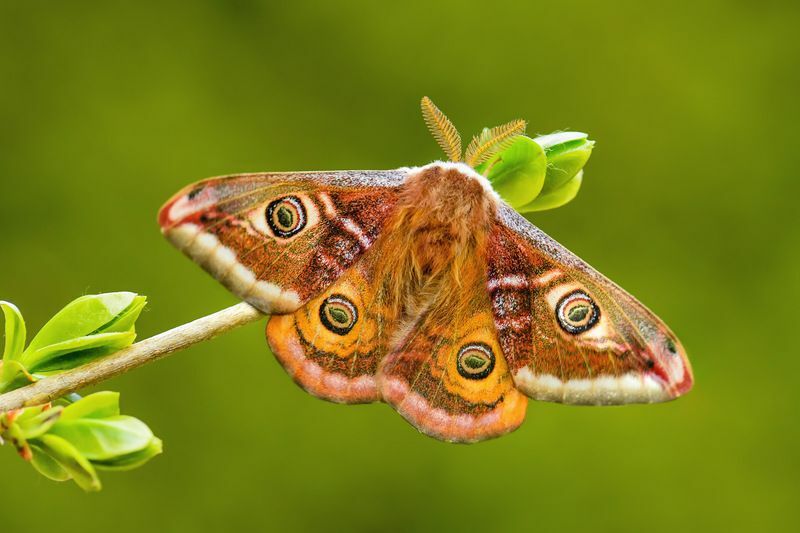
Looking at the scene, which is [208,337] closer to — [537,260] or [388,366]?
[388,366]

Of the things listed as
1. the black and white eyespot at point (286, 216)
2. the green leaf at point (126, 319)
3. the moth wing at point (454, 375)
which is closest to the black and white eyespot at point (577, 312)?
the moth wing at point (454, 375)

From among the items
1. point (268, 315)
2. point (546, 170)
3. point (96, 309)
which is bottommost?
point (96, 309)

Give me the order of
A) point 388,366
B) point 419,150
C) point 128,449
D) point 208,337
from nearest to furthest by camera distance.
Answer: point 128,449 → point 208,337 → point 388,366 → point 419,150

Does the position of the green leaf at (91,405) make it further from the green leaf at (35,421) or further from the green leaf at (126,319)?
the green leaf at (126,319)

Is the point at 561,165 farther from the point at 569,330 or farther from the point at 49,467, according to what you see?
the point at 49,467

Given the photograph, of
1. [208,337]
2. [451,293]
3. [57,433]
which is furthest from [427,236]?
[57,433]

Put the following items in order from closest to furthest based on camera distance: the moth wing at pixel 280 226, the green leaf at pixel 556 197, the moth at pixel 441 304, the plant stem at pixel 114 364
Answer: the plant stem at pixel 114 364
the moth wing at pixel 280 226
the moth at pixel 441 304
the green leaf at pixel 556 197
